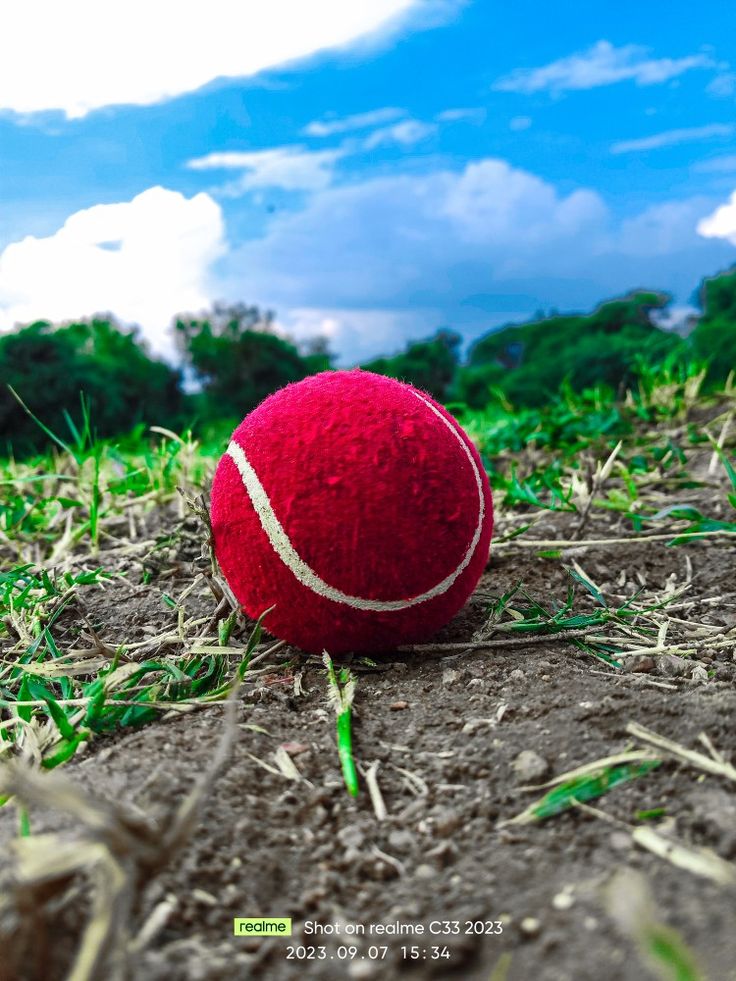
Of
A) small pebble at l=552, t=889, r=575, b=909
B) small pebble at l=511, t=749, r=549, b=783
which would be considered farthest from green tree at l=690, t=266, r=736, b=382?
small pebble at l=552, t=889, r=575, b=909

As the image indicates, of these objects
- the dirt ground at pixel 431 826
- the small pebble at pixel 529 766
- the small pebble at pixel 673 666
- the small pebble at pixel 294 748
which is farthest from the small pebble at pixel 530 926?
the small pebble at pixel 673 666

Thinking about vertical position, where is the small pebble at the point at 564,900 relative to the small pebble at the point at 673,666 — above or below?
above

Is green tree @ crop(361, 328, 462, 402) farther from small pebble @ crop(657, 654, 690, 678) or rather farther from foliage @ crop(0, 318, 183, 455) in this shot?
small pebble @ crop(657, 654, 690, 678)

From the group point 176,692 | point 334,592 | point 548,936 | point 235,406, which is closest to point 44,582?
point 176,692

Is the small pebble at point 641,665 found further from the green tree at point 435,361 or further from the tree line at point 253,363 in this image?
the green tree at point 435,361

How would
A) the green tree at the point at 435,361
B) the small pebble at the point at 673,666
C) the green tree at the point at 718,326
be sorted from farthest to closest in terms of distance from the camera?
the green tree at the point at 435,361 → the green tree at the point at 718,326 → the small pebble at the point at 673,666

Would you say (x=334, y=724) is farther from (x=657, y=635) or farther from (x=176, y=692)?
(x=657, y=635)

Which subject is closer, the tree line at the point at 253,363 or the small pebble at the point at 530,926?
the small pebble at the point at 530,926
